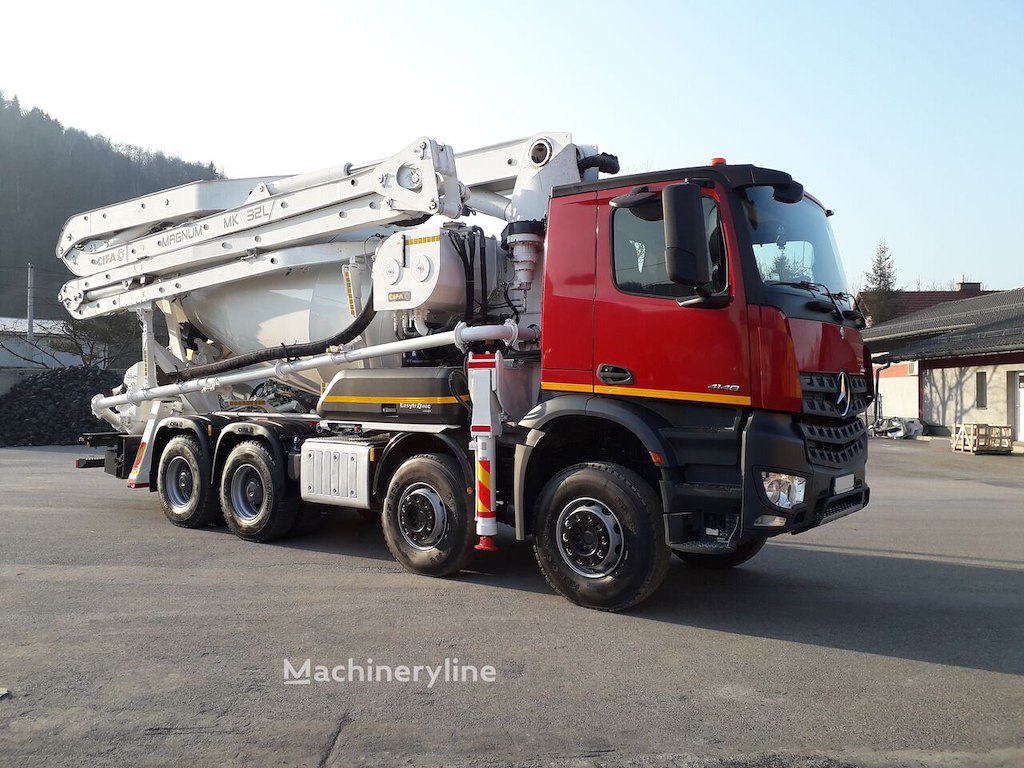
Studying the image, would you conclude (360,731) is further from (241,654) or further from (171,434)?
(171,434)

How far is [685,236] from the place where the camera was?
5270 millimetres

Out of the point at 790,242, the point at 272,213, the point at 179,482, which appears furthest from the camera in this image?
the point at 179,482

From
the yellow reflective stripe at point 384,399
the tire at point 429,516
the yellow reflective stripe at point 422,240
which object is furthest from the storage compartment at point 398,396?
the yellow reflective stripe at point 422,240

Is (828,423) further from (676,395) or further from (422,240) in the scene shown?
(422,240)

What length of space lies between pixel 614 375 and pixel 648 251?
0.90 m

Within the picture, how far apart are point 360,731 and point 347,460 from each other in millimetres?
3871

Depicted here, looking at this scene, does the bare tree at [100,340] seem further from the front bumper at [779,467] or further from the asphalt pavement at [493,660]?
the front bumper at [779,467]

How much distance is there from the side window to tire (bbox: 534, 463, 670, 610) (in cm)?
129

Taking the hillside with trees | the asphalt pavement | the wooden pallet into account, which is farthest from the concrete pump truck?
the hillside with trees

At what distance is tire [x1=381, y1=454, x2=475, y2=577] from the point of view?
6.65 metres

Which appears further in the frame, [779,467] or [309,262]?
[309,262]

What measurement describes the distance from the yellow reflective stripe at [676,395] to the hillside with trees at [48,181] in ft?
199

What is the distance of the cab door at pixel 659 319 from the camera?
5.40 m

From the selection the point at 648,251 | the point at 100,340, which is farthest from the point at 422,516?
the point at 100,340
